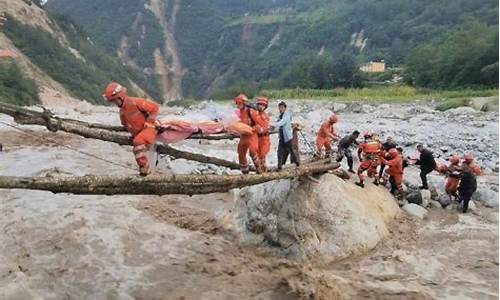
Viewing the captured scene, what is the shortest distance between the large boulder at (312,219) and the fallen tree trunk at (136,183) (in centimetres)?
129

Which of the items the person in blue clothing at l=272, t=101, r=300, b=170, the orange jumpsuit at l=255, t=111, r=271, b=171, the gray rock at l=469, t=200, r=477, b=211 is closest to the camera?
the orange jumpsuit at l=255, t=111, r=271, b=171

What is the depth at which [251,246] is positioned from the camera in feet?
33.2

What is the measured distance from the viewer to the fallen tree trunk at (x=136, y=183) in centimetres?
573

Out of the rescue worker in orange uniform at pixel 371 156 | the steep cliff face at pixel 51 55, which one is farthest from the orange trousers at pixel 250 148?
the steep cliff face at pixel 51 55

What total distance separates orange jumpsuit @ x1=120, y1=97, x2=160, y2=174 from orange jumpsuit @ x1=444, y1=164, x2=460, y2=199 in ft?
24.5

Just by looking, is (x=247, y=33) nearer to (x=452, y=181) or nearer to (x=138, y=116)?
(x=452, y=181)

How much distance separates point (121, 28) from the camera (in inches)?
5079

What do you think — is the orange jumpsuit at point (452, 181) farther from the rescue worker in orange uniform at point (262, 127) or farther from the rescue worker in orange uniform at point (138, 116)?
the rescue worker in orange uniform at point (138, 116)

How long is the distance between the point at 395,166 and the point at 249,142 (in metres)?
4.45

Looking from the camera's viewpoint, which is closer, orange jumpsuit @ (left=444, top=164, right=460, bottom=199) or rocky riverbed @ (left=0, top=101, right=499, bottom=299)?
rocky riverbed @ (left=0, top=101, right=499, bottom=299)

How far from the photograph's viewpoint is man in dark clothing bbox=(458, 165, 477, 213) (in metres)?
11.5

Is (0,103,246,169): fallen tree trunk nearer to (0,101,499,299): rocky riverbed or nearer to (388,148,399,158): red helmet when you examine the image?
(0,101,499,299): rocky riverbed

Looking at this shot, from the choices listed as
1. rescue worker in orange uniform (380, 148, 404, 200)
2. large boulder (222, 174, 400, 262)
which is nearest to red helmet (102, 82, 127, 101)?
large boulder (222, 174, 400, 262)

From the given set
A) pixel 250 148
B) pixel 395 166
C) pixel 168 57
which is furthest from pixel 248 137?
pixel 168 57
